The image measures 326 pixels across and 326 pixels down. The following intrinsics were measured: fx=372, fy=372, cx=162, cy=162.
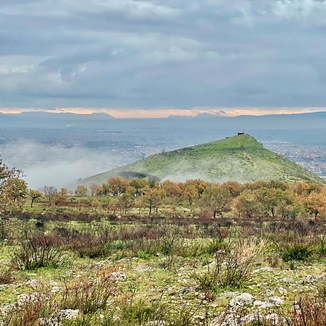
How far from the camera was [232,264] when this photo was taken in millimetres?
8641

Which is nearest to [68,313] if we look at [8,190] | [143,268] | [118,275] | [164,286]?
[164,286]

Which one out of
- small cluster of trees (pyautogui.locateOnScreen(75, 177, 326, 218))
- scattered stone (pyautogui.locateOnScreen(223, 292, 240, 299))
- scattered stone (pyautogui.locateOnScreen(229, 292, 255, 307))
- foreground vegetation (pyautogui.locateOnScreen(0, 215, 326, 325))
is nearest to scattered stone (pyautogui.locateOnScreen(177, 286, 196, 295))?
foreground vegetation (pyautogui.locateOnScreen(0, 215, 326, 325))

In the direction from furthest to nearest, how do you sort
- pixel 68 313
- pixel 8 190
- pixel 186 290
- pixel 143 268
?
A: pixel 8 190 < pixel 143 268 < pixel 186 290 < pixel 68 313

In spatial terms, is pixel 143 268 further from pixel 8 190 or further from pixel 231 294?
pixel 8 190

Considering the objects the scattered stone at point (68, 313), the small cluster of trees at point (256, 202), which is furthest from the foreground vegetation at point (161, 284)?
the small cluster of trees at point (256, 202)

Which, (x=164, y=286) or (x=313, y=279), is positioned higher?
(x=313, y=279)

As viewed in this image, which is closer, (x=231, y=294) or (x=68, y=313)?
(x=68, y=313)

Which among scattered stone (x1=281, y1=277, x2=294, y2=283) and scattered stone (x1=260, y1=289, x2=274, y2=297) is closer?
scattered stone (x1=260, y1=289, x2=274, y2=297)

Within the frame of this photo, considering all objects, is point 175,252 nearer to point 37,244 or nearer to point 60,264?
point 60,264

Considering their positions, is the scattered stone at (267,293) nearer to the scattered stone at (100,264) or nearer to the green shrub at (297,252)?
the green shrub at (297,252)

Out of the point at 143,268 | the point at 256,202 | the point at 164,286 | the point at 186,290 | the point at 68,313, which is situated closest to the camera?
the point at 68,313

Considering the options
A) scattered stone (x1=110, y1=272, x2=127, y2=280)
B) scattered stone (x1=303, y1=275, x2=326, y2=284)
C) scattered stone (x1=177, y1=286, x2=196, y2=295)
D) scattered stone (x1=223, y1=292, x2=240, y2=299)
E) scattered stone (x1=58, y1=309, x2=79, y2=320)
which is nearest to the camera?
scattered stone (x1=58, y1=309, x2=79, y2=320)

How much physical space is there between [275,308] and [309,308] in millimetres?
1653

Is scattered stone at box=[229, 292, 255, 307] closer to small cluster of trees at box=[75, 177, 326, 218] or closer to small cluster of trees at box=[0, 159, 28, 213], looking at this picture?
small cluster of trees at box=[0, 159, 28, 213]
